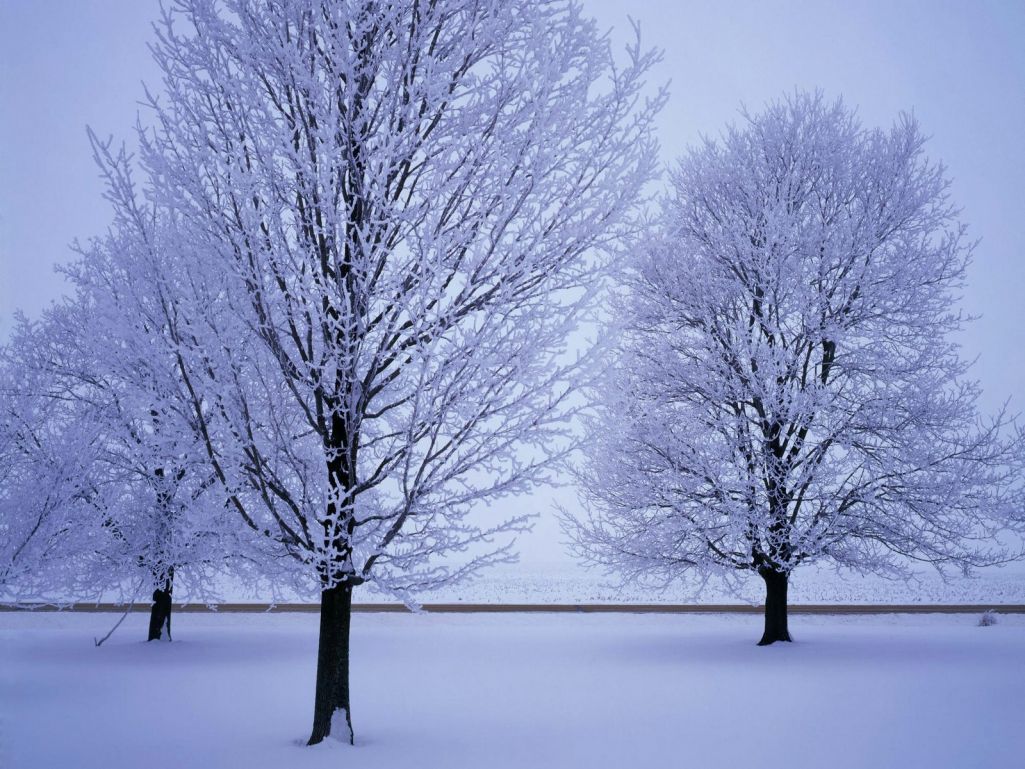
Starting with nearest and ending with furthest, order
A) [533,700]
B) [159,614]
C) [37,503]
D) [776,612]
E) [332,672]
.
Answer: [332,672] → [533,700] → [37,503] → [776,612] → [159,614]

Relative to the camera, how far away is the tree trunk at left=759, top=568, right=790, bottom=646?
13953 mm

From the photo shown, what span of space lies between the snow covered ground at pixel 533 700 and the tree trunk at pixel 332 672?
0.18m

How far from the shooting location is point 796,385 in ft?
43.7

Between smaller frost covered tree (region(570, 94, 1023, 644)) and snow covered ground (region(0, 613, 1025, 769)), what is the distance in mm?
2010

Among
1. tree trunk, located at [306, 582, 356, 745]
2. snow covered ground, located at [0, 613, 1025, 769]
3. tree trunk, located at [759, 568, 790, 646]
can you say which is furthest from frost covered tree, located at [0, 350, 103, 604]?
tree trunk, located at [759, 568, 790, 646]

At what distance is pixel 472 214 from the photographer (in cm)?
695

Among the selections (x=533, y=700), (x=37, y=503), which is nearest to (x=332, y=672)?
(x=533, y=700)

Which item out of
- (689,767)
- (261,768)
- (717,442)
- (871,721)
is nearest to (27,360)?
(261,768)

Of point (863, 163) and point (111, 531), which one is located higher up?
point (863, 163)

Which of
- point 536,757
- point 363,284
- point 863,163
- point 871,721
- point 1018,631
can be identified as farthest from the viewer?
point 1018,631

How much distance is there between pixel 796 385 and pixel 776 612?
167 inches

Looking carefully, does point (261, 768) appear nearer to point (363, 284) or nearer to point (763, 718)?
point (363, 284)

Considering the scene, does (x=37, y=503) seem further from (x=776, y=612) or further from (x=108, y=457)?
(x=776, y=612)

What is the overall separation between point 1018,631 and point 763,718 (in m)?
12.3
